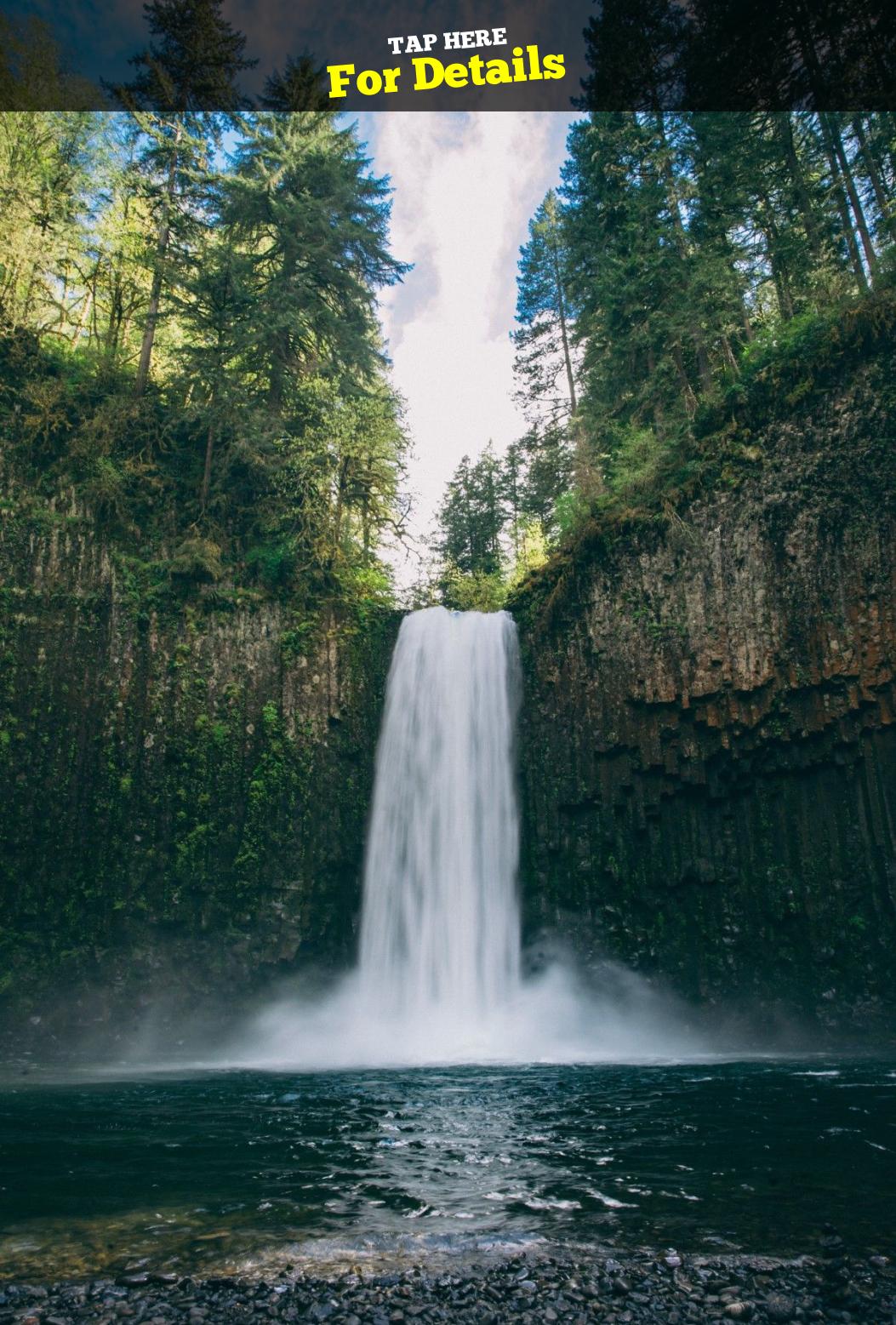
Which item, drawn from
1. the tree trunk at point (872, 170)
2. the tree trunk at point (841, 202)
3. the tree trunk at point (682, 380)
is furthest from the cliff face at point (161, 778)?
the tree trunk at point (872, 170)

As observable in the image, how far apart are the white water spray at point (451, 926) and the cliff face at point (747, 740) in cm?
93

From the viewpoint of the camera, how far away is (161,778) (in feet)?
52.0

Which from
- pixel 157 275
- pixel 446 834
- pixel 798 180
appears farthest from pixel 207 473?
pixel 798 180

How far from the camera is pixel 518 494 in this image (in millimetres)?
35281

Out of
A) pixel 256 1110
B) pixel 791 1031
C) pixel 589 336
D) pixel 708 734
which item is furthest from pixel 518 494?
pixel 256 1110

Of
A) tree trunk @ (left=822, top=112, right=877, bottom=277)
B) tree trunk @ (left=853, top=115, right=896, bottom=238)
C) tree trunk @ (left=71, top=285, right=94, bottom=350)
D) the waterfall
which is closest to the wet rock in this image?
the waterfall

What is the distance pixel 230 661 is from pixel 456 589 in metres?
13.1

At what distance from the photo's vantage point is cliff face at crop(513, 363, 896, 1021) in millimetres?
13531

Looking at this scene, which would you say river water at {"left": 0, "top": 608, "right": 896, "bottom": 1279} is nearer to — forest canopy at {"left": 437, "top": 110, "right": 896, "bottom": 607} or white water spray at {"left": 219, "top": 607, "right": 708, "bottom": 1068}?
white water spray at {"left": 219, "top": 607, "right": 708, "bottom": 1068}

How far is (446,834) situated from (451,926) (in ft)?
6.54

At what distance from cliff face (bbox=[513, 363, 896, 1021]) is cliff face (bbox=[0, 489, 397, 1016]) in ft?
16.7

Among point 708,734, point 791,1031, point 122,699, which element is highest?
point 122,699

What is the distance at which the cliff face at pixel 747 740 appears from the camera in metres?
13.5

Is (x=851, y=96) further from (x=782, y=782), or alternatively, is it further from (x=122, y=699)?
(x=122, y=699)
